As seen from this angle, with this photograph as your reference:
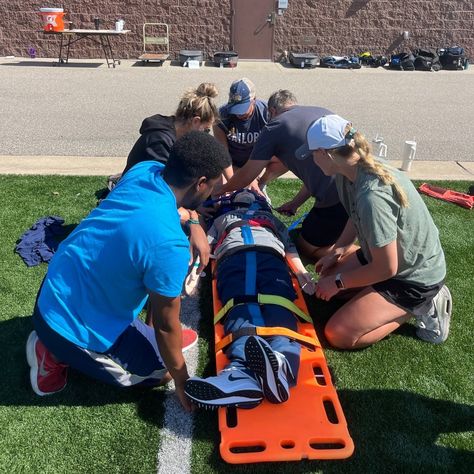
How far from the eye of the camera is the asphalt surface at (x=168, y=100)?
7910 mm

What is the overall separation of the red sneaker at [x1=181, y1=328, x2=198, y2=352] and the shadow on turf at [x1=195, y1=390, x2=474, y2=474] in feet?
1.92

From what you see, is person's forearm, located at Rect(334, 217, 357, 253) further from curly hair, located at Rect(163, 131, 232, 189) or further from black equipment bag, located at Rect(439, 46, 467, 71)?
black equipment bag, located at Rect(439, 46, 467, 71)

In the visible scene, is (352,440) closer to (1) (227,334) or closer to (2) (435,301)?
(1) (227,334)

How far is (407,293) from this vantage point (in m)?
3.29

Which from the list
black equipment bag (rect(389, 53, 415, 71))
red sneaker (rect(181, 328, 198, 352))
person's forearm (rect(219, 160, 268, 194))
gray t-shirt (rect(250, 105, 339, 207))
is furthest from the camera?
black equipment bag (rect(389, 53, 415, 71))

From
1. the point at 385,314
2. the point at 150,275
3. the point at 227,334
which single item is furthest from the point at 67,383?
the point at 385,314

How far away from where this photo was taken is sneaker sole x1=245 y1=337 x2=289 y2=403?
263cm

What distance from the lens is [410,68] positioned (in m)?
16.8

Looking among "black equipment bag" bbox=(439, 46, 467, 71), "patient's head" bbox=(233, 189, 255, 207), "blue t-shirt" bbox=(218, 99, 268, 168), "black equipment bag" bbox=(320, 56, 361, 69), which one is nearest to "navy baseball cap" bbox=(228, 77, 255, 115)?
"blue t-shirt" bbox=(218, 99, 268, 168)

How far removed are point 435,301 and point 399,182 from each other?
99cm

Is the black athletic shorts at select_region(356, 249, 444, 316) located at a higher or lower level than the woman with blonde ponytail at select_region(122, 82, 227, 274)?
lower

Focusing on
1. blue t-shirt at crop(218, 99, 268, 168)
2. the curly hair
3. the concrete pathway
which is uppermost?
the curly hair

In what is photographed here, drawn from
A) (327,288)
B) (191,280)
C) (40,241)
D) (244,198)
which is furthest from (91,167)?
(327,288)

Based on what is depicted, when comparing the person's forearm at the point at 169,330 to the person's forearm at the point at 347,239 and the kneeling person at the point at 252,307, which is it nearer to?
the kneeling person at the point at 252,307
